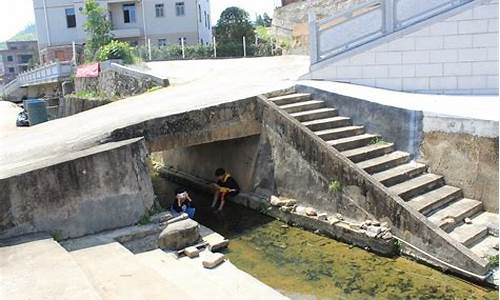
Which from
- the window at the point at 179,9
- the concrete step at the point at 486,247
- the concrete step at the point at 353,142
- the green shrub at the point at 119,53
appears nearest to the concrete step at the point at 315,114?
the concrete step at the point at 353,142

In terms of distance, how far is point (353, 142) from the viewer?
9781mm

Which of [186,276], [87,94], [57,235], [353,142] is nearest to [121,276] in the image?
[186,276]

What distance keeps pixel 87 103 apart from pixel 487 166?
63.6 ft

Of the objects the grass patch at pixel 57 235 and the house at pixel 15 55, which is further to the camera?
the house at pixel 15 55

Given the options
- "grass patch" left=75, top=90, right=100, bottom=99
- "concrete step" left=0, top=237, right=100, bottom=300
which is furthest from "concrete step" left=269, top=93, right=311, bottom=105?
"grass patch" left=75, top=90, right=100, bottom=99

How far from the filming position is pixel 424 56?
1109cm

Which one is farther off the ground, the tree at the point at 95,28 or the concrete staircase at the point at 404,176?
the tree at the point at 95,28

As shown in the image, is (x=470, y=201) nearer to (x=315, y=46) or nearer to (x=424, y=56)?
(x=424, y=56)

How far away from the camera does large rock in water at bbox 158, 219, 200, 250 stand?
773 centimetres

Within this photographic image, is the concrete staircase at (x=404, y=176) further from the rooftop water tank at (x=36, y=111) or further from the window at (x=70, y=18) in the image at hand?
the window at (x=70, y=18)

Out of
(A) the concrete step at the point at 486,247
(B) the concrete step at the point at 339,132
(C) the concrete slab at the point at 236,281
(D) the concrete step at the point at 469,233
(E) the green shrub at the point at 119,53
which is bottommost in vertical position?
(C) the concrete slab at the point at 236,281

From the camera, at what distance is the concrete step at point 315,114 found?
10.4 m

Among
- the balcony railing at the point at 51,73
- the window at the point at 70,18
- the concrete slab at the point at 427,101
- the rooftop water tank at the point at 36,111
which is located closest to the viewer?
the concrete slab at the point at 427,101

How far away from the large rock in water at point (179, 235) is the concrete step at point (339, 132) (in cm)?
353
